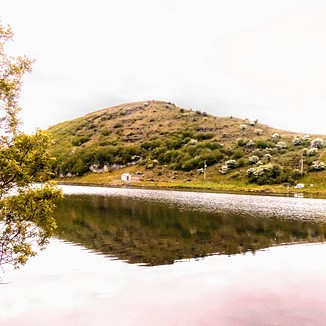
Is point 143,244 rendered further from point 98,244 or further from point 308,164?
point 308,164

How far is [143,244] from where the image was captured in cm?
3869

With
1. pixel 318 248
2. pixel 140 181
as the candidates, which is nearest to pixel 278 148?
pixel 140 181

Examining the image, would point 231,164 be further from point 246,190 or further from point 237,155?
point 246,190

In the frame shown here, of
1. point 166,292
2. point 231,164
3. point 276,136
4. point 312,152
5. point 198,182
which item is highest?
point 276,136

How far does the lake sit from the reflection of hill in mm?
139

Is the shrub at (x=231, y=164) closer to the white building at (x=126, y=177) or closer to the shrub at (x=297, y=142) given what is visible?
the shrub at (x=297, y=142)

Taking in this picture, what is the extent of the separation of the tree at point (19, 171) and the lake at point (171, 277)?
206 inches

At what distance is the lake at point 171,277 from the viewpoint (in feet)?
67.6

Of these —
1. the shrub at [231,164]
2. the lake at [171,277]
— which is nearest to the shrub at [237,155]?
the shrub at [231,164]

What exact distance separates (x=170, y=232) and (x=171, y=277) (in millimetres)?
18550

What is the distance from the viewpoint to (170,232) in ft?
151

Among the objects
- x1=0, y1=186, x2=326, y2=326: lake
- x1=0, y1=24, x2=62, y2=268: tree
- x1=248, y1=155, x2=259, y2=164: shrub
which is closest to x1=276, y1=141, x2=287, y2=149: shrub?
x1=248, y1=155, x2=259, y2=164: shrub

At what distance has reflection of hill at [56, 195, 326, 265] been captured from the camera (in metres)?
36.6

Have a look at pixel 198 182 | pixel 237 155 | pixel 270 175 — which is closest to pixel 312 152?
pixel 270 175
